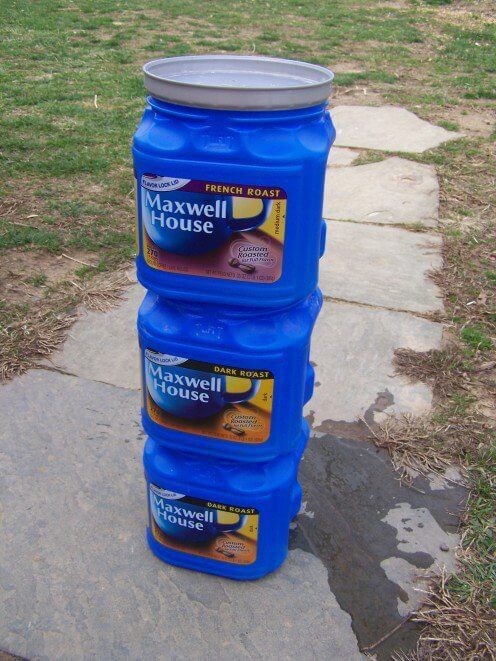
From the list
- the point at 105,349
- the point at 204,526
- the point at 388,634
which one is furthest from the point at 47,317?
the point at 388,634

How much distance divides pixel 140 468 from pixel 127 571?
471mm

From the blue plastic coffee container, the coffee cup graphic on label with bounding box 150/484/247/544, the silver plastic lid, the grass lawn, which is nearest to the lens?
the silver plastic lid

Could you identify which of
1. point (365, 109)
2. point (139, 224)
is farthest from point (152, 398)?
point (365, 109)

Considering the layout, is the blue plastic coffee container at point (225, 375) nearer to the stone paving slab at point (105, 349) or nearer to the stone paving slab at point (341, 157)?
the stone paving slab at point (105, 349)

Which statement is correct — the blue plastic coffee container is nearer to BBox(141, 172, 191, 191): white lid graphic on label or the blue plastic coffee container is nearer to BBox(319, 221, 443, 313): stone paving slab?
BBox(141, 172, 191, 191): white lid graphic on label

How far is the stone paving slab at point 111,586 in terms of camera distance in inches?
81.2

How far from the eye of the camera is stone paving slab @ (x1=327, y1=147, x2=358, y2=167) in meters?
5.67

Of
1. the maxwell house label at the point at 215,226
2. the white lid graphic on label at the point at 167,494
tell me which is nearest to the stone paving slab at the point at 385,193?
the white lid graphic on label at the point at 167,494

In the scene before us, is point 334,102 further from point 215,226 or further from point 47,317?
point 215,226

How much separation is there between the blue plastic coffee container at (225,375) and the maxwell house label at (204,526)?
201mm

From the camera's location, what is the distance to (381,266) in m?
4.16

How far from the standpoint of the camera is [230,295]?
5.97 ft

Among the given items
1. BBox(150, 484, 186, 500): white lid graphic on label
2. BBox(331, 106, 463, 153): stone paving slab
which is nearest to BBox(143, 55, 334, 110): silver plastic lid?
BBox(150, 484, 186, 500): white lid graphic on label

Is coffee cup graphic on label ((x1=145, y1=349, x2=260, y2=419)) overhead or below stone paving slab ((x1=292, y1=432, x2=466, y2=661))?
overhead
